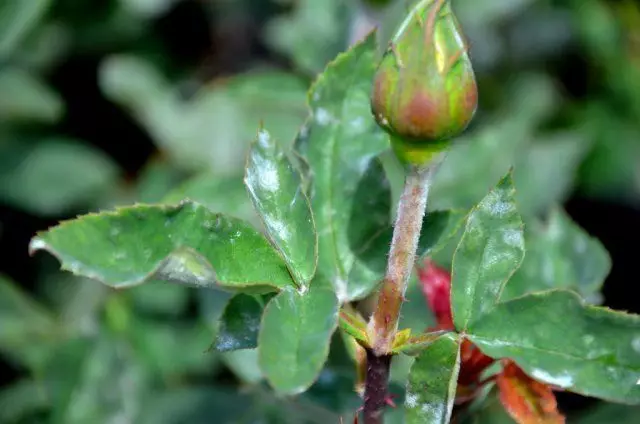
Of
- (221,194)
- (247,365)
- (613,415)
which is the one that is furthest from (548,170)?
(247,365)

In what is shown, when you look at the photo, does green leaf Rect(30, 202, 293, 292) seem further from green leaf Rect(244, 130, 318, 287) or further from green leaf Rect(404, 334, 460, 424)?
green leaf Rect(404, 334, 460, 424)

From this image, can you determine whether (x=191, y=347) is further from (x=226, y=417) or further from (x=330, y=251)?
(x=330, y=251)

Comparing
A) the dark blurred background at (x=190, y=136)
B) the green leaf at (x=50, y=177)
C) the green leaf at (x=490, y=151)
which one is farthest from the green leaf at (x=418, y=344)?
the green leaf at (x=50, y=177)

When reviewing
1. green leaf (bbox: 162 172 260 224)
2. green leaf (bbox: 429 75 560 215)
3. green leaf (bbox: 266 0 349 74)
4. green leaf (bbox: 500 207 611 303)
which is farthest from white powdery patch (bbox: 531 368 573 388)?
green leaf (bbox: 266 0 349 74)

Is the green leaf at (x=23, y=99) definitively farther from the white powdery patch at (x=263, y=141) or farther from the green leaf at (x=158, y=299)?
the white powdery patch at (x=263, y=141)

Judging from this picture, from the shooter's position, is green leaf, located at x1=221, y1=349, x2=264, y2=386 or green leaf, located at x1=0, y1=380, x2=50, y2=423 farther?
green leaf, located at x1=0, y1=380, x2=50, y2=423

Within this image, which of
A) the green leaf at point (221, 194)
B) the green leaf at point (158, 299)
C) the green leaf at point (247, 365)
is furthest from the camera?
the green leaf at point (158, 299)

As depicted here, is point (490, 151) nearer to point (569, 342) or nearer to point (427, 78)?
point (569, 342)
